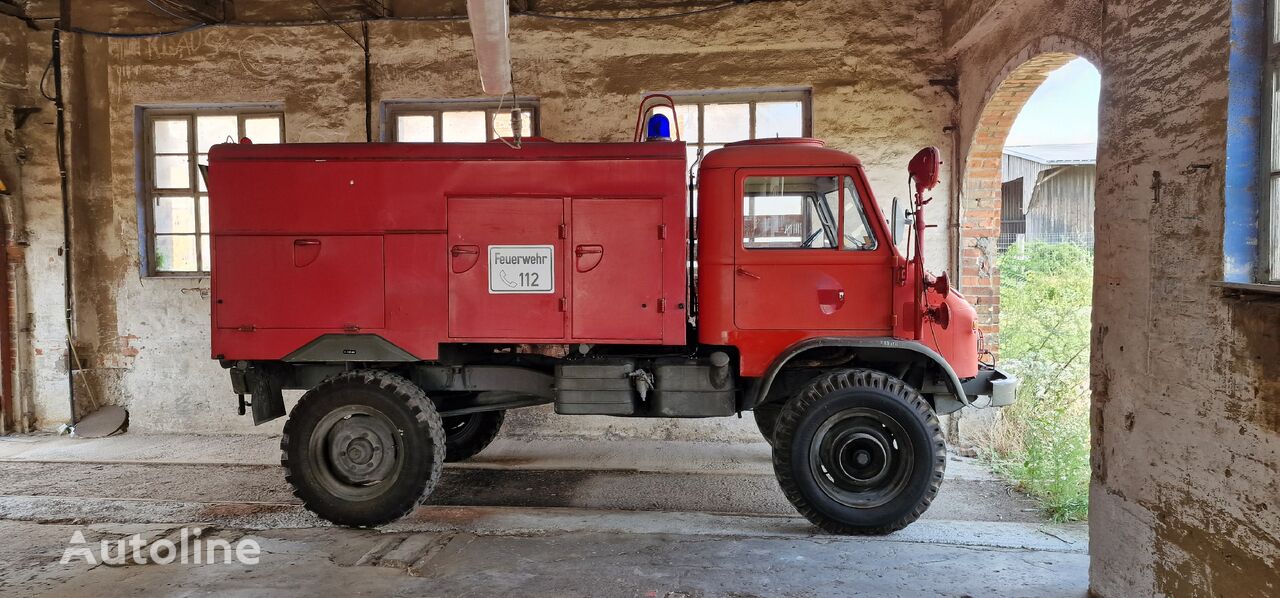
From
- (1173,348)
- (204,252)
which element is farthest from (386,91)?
(1173,348)

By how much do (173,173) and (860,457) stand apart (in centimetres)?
696

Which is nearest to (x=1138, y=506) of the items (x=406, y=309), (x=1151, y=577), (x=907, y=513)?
(x=1151, y=577)

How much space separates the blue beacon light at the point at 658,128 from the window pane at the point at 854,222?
123 cm

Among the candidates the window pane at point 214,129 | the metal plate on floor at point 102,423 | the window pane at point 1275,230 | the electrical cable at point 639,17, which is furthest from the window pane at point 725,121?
the metal plate on floor at point 102,423

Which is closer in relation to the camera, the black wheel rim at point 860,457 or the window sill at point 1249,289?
the window sill at point 1249,289

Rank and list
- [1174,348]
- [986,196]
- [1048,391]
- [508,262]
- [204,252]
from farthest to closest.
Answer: [204,252], [1048,391], [986,196], [508,262], [1174,348]

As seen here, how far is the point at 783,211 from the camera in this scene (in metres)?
4.15

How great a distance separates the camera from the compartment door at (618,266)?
163 inches

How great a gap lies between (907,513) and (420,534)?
2.89 metres

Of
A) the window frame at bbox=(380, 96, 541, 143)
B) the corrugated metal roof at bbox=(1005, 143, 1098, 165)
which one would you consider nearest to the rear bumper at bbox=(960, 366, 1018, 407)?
the window frame at bbox=(380, 96, 541, 143)

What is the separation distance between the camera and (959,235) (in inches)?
228

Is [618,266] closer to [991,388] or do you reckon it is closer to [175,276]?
[991,388]

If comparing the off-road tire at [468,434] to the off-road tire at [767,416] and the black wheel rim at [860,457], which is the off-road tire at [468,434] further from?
the black wheel rim at [860,457]

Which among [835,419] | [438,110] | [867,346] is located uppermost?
[438,110]
